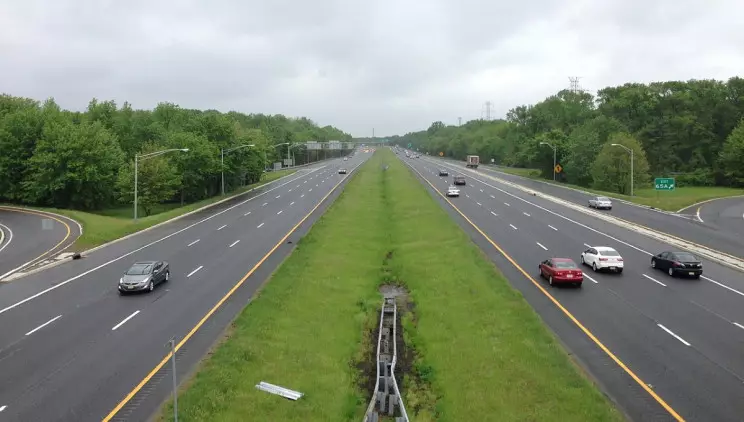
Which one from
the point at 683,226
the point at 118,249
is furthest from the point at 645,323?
the point at 118,249

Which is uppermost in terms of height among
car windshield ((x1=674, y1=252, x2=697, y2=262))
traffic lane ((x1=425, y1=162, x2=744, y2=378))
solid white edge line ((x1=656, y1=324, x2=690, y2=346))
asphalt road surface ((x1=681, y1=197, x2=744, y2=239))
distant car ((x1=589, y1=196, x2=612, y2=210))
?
distant car ((x1=589, y1=196, x2=612, y2=210))

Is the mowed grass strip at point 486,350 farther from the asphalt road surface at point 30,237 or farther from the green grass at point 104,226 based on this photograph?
the asphalt road surface at point 30,237

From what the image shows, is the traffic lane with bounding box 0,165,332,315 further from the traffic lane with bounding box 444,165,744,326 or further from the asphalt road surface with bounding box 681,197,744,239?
the asphalt road surface with bounding box 681,197,744,239

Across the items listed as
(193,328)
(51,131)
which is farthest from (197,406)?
(51,131)

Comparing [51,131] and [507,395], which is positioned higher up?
[51,131]

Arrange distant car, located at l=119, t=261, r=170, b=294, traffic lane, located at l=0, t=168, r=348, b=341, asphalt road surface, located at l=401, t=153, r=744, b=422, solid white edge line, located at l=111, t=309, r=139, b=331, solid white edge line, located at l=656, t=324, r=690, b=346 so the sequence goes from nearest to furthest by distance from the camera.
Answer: asphalt road surface, located at l=401, t=153, r=744, b=422
solid white edge line, located at l=656, t=324, r=690, b=346
solid white edge line, located at l=111, t=309, r=139, b=331
traffic lane, located at l=0, t=168, r=348, b=341
distant car, located at l=119, t=261, r=170, b=294

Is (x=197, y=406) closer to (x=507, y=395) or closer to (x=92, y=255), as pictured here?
(x=507, y=395)

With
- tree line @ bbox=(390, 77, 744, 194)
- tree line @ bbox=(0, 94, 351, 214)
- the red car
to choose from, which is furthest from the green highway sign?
tree line @ bbox=(0, 94, 351, 214)
